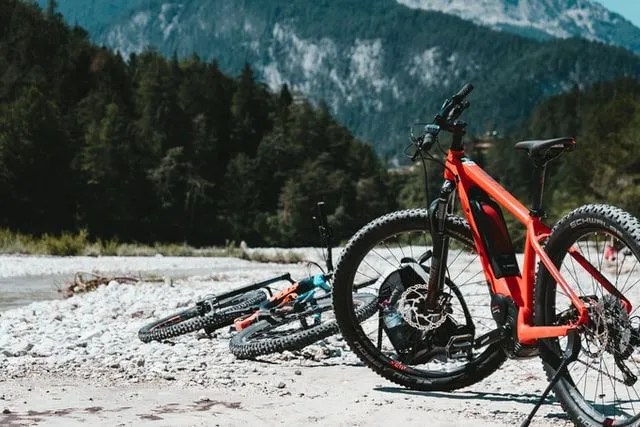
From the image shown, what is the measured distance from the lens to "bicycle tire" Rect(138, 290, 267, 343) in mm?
7363

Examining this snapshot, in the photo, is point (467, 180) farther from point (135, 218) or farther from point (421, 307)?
point (135, 218)

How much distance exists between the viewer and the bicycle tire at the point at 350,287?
5660mm

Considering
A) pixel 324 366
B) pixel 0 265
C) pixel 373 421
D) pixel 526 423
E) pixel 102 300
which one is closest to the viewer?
pixel 526 423

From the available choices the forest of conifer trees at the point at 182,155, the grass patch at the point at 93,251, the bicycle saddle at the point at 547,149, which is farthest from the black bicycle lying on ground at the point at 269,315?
the forest of conifer trees at the point at 182,155

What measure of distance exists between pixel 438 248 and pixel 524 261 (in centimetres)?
79

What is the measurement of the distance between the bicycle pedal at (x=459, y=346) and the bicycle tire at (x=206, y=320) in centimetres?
211

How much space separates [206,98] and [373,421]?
333ft

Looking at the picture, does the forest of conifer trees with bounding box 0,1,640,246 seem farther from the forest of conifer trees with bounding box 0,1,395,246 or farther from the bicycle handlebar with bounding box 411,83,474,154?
the bicycle handlebar with bounding box 411,83,474,154

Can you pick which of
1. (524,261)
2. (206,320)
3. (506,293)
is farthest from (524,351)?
(206,320)

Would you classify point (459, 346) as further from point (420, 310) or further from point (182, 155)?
point (182, 155)

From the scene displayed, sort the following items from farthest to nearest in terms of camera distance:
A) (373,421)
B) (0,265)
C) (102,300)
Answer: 1. (0,265)
2. (102,300)
3. (373,421)

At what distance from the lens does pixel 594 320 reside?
4480 mm

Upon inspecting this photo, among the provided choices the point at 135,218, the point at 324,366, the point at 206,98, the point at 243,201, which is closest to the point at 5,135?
the point at 135,218

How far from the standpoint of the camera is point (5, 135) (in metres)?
62.9
